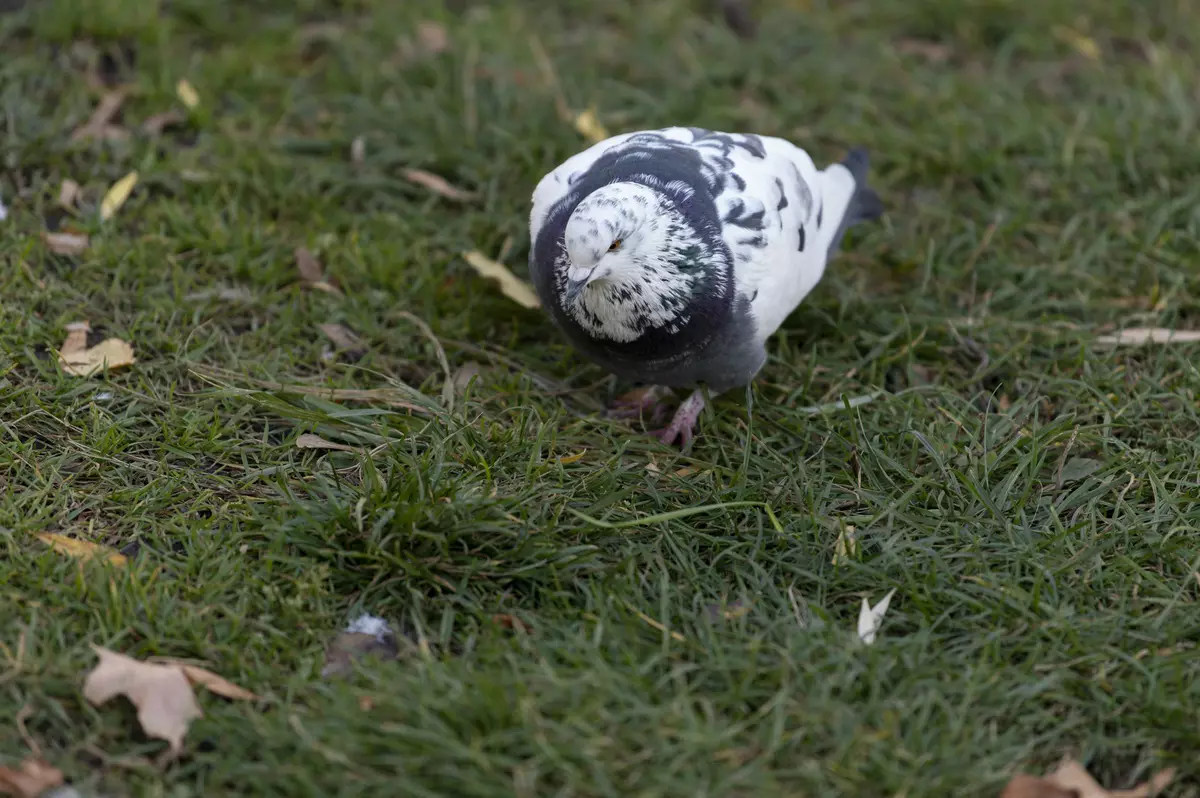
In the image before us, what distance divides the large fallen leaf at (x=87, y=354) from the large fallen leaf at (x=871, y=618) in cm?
263

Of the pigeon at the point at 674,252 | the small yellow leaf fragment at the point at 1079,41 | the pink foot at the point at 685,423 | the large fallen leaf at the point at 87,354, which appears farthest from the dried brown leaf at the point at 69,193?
the small yellow leaf fragment at the point at 1079,41

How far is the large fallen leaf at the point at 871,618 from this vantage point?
3.24 m

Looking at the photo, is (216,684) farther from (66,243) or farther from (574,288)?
(66,243)

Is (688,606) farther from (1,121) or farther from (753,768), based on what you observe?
(1,121)

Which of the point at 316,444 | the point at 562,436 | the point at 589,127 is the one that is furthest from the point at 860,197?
the point at 316,444

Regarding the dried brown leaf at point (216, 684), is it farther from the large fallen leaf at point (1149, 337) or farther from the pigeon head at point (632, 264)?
the large fallen leaf at point (1149, 337)

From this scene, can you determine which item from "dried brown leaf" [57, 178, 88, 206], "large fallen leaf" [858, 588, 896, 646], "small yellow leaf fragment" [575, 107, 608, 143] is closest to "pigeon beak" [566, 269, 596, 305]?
"large fallen leaf" [858, 588, 896, 646]

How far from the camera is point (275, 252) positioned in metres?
4.62

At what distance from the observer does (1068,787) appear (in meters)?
2.85

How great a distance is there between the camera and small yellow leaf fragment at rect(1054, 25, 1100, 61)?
6109mm

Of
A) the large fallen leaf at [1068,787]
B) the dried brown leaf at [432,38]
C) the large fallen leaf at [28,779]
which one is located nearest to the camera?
the large fallen leaf at [28,779]

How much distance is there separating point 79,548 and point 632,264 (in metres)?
1.84

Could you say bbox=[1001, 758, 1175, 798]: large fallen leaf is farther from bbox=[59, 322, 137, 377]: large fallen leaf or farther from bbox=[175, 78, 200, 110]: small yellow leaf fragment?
bbox=[175, 78, 200, 110]: small yellow leaf fragment

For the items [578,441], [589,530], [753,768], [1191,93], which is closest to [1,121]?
[578,441]
